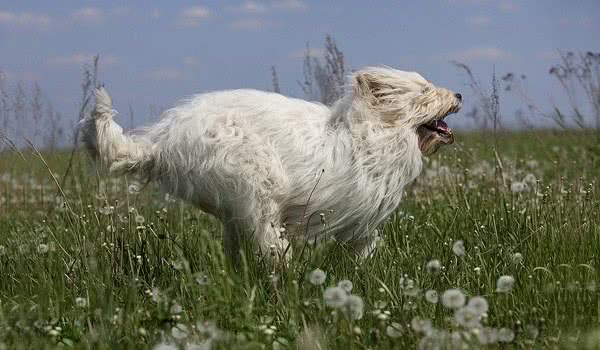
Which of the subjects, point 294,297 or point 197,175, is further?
point 197,175

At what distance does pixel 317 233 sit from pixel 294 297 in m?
1.37

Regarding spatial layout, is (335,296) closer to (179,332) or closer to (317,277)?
(317,277)

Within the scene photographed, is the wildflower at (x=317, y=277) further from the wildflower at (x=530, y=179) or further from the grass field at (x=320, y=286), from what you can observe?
the wildflower at (x=530, y=179)

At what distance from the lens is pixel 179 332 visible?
11.1 ft

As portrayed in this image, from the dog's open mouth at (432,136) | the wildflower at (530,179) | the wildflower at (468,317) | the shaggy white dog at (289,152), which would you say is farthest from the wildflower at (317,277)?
the wildflower at (530,179)

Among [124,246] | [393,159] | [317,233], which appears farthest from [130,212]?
[393,159]

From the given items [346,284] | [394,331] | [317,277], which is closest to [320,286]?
[346,284]

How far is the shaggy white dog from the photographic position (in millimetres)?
4902

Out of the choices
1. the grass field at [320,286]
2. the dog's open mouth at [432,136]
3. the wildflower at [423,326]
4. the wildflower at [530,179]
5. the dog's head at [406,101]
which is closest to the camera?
the wildflower at [423,326]

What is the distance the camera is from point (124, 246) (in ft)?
15.9

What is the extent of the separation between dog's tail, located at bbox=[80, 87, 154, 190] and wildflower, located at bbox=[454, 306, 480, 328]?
96.7 inches

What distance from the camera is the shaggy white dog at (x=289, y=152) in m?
4.90

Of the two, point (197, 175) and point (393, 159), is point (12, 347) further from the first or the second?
point (393, 159)

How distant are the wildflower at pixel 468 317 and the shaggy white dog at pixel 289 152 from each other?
1.71 m
